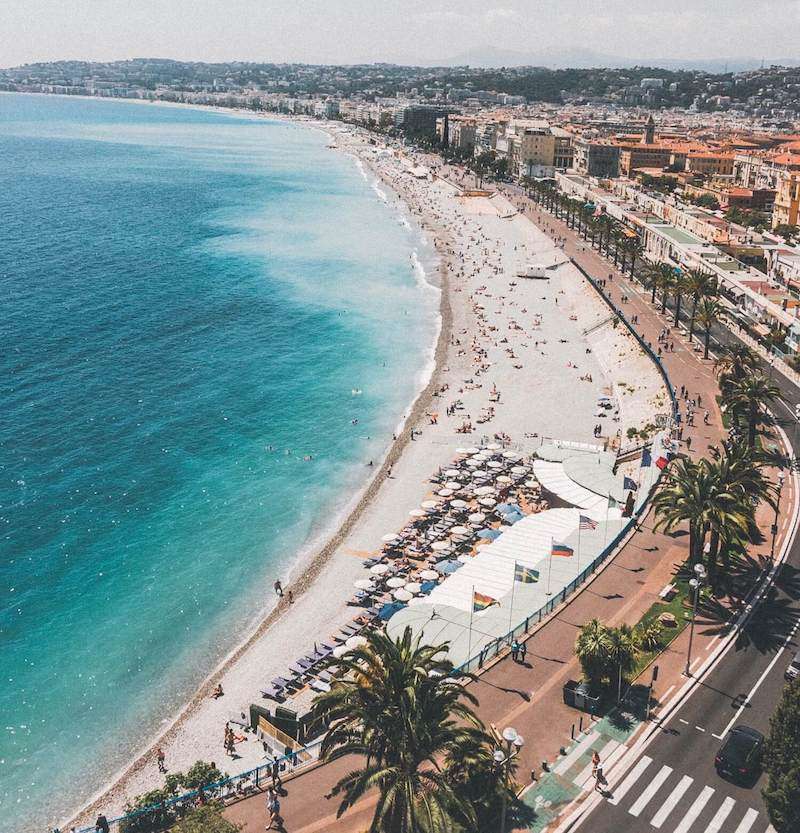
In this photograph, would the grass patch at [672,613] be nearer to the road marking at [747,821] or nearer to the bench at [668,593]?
the bench at [668,593]

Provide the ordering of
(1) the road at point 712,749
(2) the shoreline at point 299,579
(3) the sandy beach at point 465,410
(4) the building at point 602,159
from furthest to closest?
1. (4) the building at point 602,159
2. (3) the sandy beach at point 465,410
3. (2) the shoreline at point 299,579
4. (1) the road at point 712,749

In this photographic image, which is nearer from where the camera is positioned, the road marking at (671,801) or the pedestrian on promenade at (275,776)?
the road marking at (671,801)

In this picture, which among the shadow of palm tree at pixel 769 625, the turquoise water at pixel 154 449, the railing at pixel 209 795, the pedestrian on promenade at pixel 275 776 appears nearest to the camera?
the railing at pixel 209 795

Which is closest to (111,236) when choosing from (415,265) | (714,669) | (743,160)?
(415,265)

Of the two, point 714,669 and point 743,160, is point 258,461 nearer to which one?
point 714,669

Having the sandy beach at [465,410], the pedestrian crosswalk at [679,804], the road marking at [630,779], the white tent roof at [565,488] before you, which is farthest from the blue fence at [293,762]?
the pedestrian crosswalk at [679,804]

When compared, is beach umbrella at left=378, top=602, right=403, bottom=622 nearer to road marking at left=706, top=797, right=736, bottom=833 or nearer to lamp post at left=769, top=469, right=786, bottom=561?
lamp post at left=769, top=469, right=786, bottom=561

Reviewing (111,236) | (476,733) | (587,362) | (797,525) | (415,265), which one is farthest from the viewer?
(111,236)
